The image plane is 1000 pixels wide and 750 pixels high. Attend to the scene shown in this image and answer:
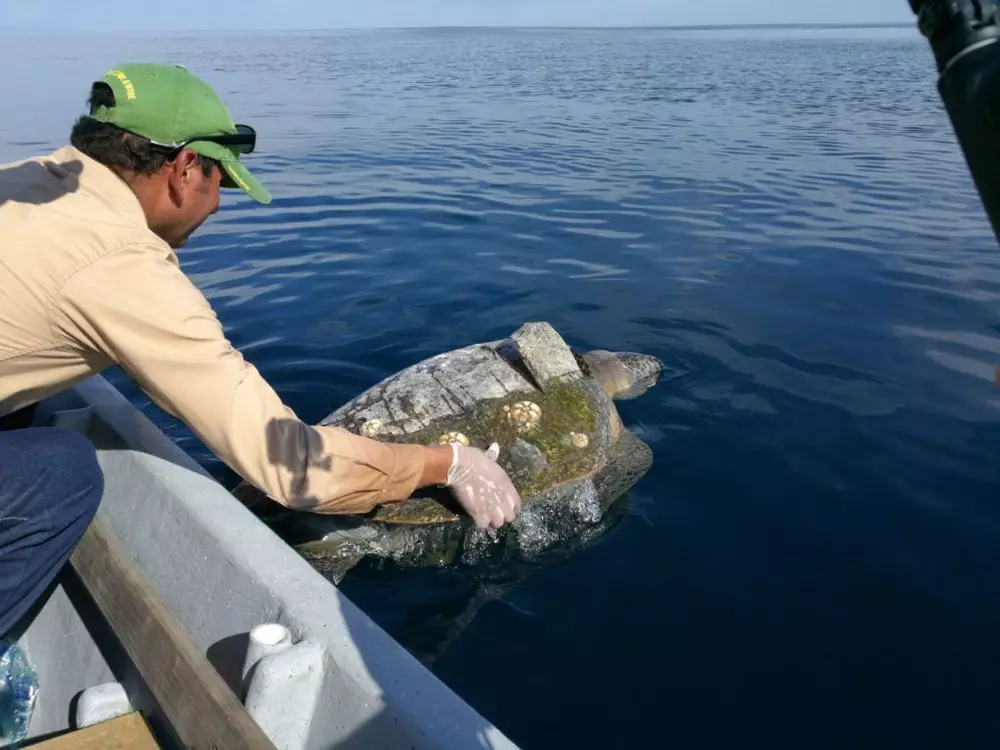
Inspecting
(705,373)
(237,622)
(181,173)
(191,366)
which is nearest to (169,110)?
(181,173)

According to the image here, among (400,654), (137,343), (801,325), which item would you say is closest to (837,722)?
(400,654)

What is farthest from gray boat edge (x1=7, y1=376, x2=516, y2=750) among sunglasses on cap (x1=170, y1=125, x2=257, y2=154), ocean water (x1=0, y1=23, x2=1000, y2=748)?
sunglasses on cap (x1=170, y1=125, x2=257, y2=154)

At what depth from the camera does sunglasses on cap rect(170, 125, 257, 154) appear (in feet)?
8.95

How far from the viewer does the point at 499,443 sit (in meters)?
4.99

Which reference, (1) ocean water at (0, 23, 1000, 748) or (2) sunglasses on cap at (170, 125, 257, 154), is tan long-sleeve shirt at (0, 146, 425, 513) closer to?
(2) sunglasses on cap at (170, 125, 257, 154)

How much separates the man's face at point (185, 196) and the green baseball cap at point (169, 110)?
66mm

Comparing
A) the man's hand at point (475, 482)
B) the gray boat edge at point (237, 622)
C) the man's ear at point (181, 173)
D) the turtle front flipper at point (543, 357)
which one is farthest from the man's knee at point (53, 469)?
the turtle front flipper at point (543, 357)

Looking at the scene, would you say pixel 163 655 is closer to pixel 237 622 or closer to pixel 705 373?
pixel 237 622

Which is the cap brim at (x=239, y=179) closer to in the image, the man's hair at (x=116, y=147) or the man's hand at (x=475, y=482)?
the man's hair at (x=116, y=147)

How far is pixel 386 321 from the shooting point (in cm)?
819

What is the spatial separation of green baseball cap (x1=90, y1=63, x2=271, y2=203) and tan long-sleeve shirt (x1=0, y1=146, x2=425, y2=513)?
194 millimetres

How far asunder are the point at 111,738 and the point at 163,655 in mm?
373

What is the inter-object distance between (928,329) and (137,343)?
7.18 meters

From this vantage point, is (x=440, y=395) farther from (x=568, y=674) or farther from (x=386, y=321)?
(x=386, y=321)
